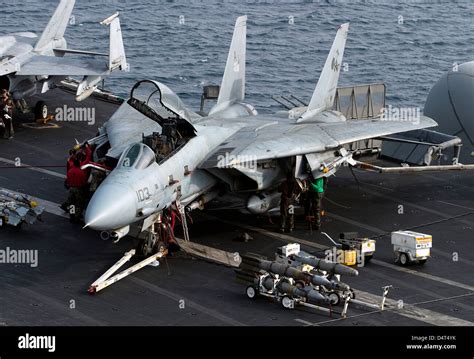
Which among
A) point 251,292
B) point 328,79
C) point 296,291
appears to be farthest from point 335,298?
point 328,79

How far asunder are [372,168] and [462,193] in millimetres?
3177

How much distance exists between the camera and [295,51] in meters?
81.8

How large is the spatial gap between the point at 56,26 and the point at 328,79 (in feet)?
46.3

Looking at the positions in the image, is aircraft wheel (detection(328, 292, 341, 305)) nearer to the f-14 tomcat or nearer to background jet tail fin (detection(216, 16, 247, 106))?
the f-14 tomcat

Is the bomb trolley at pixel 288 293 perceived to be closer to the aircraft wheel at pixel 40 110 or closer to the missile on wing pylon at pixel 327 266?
the missile on wing pylon at pixel 327 266

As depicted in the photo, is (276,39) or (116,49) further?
(276,39)

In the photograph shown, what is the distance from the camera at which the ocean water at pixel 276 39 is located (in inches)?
2844

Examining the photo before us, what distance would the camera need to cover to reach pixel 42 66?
141 feet

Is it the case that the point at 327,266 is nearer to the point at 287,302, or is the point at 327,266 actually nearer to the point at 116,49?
the point at 287,302

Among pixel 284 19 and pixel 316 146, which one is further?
pixel 284 19

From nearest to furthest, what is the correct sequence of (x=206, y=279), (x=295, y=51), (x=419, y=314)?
(x=419, y=314)
(x=206, y=279)
(x=295, y=51)
